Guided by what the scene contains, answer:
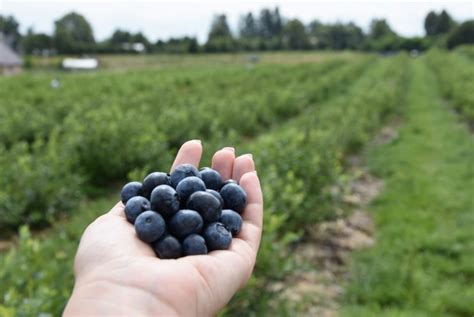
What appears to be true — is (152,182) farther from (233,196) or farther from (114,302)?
(114,302)

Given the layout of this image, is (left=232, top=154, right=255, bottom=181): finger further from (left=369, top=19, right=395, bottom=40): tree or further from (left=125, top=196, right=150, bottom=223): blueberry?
(left=369, top=19, right=395, bottom=40): tree

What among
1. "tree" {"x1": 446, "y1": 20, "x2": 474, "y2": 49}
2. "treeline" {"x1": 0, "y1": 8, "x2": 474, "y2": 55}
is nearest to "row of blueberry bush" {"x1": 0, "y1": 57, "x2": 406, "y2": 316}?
"treeline" {"x1": 0, "y1": 8, "x2": 474, "y2": 55}

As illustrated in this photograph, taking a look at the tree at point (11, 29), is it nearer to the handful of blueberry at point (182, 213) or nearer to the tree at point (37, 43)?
the tree at point (37, 43)

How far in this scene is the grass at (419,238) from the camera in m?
3.75

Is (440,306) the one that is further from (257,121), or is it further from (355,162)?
(257,121)

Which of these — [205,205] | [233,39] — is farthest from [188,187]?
[233,39]

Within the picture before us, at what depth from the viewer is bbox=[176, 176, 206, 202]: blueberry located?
69.9 inches

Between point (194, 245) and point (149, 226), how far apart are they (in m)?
0.17

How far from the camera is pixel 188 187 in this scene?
5.84ft

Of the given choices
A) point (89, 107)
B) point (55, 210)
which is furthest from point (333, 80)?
point (55, 210)

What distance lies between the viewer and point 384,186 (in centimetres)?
680

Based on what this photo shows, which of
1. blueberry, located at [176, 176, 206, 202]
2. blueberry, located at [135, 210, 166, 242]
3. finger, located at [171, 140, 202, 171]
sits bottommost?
blueberry, located at [135, 210, 166, 242]

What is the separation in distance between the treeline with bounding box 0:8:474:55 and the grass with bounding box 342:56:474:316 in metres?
54.5

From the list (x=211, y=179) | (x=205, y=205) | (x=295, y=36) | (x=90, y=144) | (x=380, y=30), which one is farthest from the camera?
(x=380, y=30)
